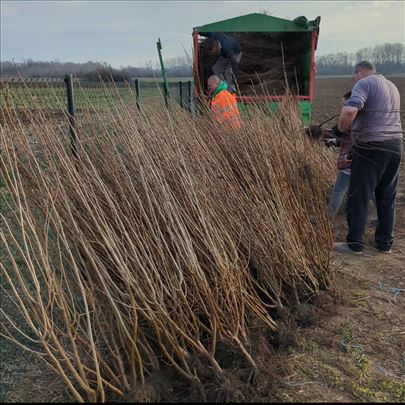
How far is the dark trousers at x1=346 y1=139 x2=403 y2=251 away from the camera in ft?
13.3

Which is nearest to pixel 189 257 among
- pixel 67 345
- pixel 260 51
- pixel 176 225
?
pixel 176 225

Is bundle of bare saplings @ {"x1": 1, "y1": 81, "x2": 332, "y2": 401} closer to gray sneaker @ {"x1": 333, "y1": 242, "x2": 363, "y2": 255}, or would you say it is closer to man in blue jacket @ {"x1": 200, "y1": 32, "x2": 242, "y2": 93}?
gray sneaker @ {"x1": 333, "y1": 242, "x2": 363, "y2": 255}

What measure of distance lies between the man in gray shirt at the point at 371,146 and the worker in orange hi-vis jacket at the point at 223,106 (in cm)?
98

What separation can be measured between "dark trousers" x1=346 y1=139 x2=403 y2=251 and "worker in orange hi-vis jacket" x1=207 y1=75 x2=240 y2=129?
1.16 meters

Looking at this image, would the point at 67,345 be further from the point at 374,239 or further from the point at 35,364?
the point at 374,239

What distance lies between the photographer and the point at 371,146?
4.05 metres

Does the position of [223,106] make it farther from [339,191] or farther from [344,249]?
[344,249]

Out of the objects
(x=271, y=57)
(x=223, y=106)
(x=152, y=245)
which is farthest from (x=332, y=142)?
(x=271, y=57)

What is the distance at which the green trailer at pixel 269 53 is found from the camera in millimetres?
8398

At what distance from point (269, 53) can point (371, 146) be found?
5492mm

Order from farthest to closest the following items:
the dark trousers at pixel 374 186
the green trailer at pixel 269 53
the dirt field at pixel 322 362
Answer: the green trailer at pixel 269 53
the dark trousers at pixel 374 186
the dirt field at pixel 322 362

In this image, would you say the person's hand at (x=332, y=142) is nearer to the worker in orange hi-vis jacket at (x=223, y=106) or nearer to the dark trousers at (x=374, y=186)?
the dark trousers at (x=374, y=186)

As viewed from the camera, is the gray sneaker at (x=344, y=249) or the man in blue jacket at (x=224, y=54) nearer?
the gray sneaker at (x=344, y=249)

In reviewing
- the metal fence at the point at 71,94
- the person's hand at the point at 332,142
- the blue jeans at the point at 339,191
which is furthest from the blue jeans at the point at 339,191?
the metal fence at the point at 71,94
